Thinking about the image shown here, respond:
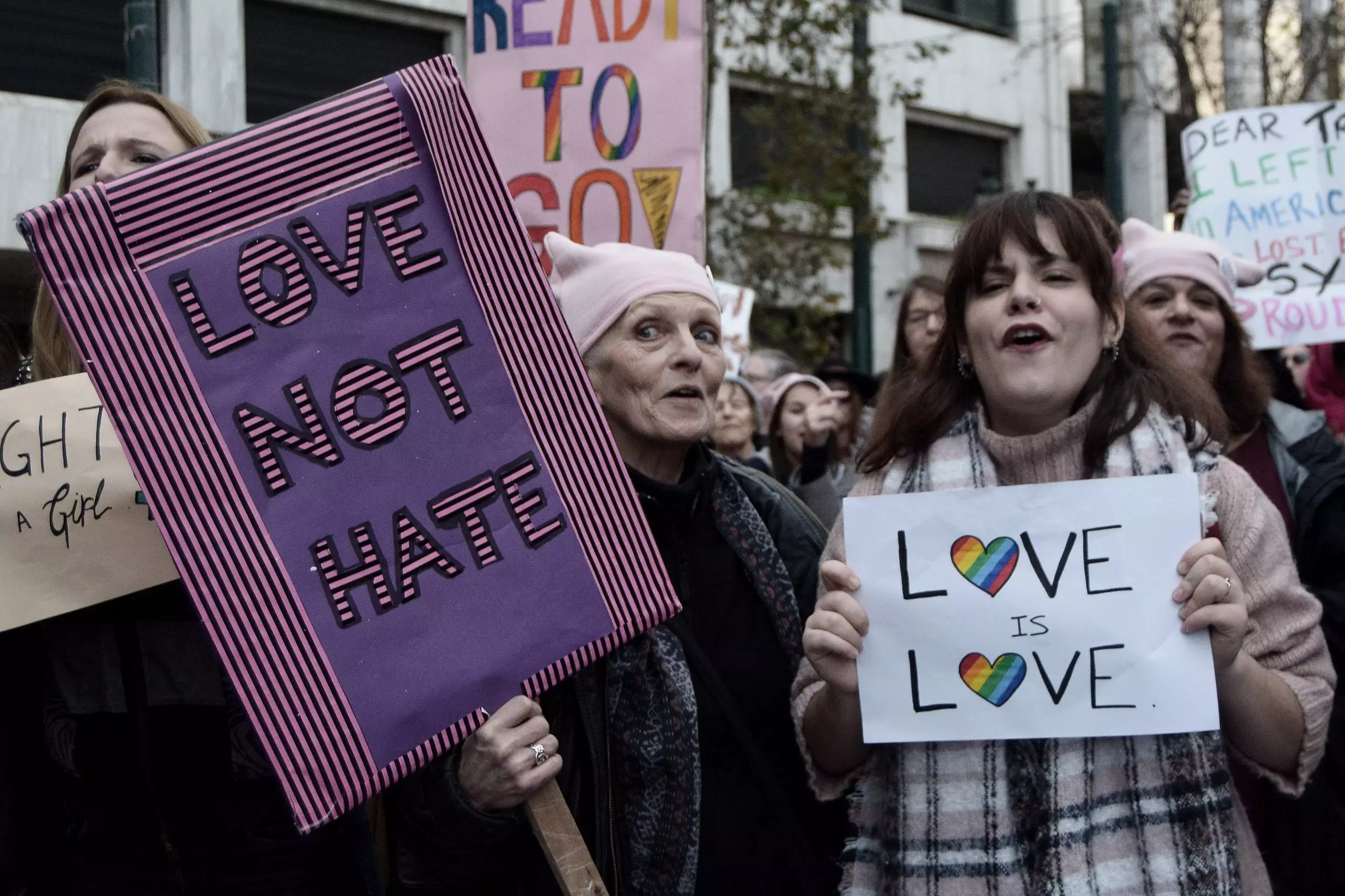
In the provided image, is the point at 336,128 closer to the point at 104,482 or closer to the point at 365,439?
the point at 365,439

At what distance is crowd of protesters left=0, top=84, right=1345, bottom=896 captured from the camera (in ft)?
6.98

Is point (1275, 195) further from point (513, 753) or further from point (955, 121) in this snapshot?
point (955, 121)

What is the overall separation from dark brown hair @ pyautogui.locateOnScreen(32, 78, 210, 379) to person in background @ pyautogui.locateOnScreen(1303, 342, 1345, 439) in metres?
3.23

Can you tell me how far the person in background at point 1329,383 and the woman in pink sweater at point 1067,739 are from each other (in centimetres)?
212

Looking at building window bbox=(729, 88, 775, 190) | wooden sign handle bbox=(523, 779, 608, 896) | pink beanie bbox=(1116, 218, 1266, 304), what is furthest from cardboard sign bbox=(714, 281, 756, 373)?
building window bbox=(729, 88, 775, 190)

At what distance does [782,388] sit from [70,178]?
11.8ft

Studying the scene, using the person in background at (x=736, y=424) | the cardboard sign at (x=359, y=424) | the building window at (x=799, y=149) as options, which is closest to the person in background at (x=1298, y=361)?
the person in background at (x=736, y=424)

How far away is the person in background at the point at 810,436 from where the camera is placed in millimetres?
4910

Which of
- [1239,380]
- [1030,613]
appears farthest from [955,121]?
[1030,613]

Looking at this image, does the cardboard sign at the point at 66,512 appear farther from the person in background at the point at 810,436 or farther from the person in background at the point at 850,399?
the person in background at the point at 850,399

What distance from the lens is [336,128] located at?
195 cm

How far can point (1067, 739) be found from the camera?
220 centimetres

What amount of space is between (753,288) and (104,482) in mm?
10045

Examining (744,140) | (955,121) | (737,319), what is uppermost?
(955,121)
